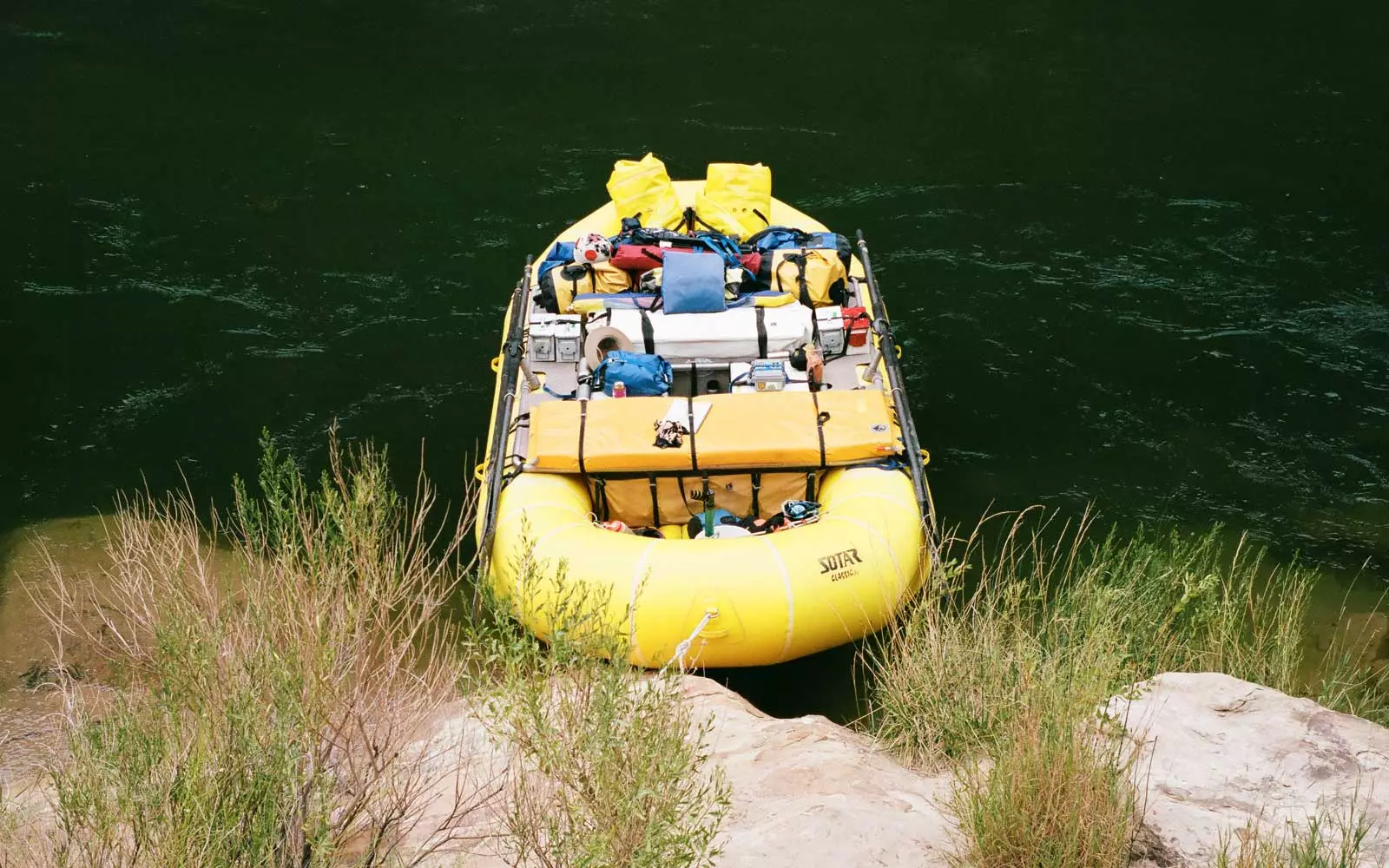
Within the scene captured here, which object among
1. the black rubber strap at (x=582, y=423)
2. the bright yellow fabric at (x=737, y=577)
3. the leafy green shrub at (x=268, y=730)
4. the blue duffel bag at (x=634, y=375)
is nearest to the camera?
the leafy green shrub at (x=268, y=730)

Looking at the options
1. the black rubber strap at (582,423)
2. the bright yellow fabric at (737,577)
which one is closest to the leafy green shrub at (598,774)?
the bright yellow fabric at (737,577)

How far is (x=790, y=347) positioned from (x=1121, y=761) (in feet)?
12.2

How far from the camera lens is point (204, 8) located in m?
15.1

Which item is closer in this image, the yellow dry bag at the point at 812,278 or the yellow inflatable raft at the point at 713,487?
the yellow inflatable raft at the point at 713,487

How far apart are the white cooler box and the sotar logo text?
177cm

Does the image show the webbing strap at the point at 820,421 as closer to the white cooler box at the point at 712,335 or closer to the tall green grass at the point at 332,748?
the white cooler box at the point at 712,335

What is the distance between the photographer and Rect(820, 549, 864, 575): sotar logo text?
20.5ft

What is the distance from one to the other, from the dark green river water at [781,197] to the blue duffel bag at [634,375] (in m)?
1.54

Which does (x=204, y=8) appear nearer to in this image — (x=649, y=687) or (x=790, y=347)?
(x=790, y=347)

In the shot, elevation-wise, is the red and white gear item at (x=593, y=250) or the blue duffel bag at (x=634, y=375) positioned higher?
the red and white gear item at (x=593, y=250)

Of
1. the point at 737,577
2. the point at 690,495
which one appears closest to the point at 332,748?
the point at 737,577

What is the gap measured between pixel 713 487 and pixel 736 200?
10.4 ft

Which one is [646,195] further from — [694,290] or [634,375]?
[634,375]

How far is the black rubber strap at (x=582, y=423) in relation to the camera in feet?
22.1
